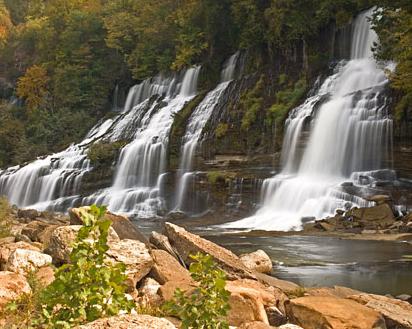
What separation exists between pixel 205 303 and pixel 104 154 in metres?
28.2

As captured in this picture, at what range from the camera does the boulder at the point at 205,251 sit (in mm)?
8773

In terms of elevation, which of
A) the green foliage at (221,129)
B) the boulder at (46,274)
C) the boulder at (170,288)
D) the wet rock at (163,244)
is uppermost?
the green foliage at (221,129)

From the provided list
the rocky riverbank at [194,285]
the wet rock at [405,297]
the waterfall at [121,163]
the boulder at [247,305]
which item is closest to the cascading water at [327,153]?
the waterfall at [121,163]

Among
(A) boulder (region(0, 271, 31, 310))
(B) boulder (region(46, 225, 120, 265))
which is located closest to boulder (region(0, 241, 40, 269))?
(B) boulder (region(46, 225, 120, 265))

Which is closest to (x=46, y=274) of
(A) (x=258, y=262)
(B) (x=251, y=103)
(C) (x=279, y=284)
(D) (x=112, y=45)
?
(C) (x=279, y=284)

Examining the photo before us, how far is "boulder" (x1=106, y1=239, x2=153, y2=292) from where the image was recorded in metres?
7.44

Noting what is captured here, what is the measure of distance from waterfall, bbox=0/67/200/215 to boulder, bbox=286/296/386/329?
2197 cm

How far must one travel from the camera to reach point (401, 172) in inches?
874

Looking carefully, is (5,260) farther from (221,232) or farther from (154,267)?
(221,232)

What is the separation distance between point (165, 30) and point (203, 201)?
2084cm

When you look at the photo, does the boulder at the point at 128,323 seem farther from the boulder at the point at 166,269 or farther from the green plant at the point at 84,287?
the boulder at the point at 166,269

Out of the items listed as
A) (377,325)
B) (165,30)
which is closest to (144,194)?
(165,30)

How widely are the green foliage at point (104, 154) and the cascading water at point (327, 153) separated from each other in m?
11.0

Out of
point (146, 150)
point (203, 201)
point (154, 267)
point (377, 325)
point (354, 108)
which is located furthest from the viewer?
point (146, 150)
